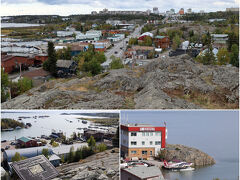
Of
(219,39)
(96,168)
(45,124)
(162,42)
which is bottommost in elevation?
(96,168)

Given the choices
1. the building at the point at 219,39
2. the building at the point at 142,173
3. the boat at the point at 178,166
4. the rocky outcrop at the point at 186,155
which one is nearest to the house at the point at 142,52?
the building at the point at 219,39

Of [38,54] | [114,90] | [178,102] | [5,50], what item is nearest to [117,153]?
[178,102]

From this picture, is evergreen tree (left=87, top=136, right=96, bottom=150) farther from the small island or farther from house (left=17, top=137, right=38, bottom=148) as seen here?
the small island

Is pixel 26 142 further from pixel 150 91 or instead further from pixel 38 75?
pixel 38 75

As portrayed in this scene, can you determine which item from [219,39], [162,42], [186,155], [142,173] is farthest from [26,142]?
[219,39]

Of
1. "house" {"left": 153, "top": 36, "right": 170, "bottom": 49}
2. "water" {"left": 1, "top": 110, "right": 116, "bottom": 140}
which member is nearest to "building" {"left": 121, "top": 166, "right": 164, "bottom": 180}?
"water" {"left": 1, "top": 110, "right": 116, "bottom": 140}

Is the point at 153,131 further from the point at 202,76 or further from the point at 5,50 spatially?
the point at 5,50
